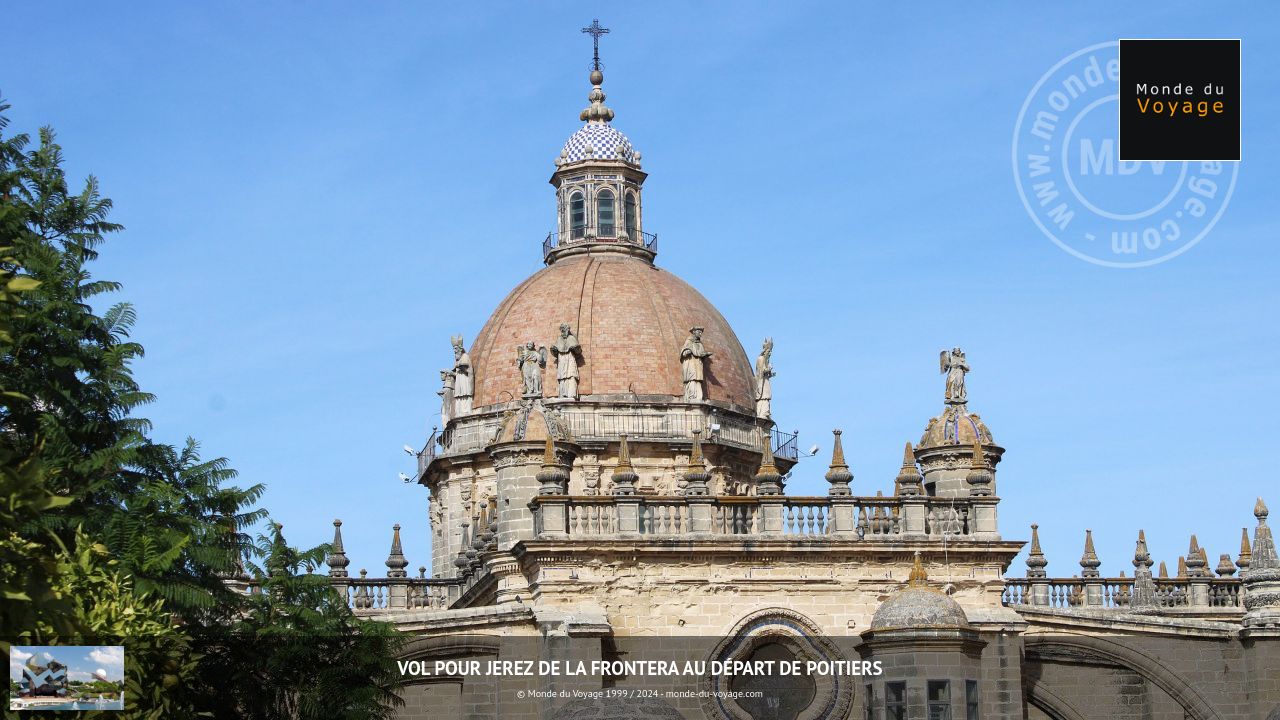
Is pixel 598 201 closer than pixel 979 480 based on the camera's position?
No

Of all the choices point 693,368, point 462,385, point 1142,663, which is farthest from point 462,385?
point 1142,663

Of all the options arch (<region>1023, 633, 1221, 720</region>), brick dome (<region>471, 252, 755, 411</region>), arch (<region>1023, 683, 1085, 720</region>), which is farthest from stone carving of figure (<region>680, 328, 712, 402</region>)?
arch (<region>1023, 633, 1221, 720</region>)

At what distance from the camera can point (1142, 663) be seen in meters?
36.7

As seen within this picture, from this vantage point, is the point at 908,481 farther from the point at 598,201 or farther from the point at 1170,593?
the point at 598,201

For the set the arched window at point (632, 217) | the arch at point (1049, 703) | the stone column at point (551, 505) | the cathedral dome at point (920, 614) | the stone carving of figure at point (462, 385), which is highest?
the arched window at point (632, 217)

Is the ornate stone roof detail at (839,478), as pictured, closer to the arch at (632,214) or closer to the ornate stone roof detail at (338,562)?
the ornate stone roof detail at (338,562)

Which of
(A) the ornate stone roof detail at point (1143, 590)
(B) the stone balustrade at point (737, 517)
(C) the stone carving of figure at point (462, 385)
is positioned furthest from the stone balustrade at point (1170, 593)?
(C) the stone carving of figure at point (462, 385)

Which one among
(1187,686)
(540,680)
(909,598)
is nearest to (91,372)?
(540,680)

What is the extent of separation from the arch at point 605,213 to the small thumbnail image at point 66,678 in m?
38.3

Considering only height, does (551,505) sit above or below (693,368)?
below

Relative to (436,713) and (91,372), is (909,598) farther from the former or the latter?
(91,372)

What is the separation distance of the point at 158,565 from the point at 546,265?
33553 millimetres

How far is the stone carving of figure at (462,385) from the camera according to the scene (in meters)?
57.1

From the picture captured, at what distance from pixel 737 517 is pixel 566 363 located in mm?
20903
